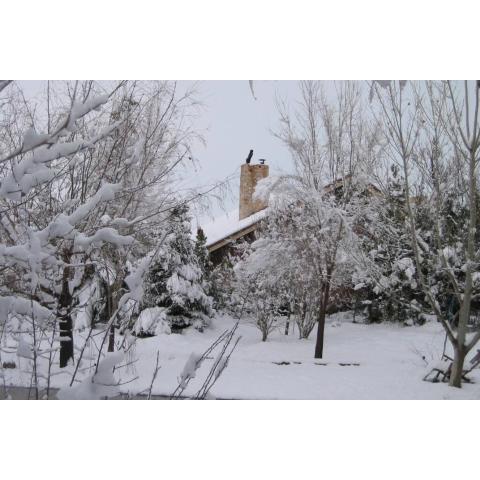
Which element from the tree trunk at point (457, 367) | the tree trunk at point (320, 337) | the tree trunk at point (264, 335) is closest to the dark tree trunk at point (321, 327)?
the tree trunk at point (320, 337)

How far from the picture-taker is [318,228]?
6.04 meters

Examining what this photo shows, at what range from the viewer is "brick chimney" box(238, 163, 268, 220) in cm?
451

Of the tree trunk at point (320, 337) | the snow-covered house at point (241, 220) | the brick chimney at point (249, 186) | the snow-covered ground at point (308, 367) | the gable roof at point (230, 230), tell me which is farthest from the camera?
the gable roof at point (230, 230)

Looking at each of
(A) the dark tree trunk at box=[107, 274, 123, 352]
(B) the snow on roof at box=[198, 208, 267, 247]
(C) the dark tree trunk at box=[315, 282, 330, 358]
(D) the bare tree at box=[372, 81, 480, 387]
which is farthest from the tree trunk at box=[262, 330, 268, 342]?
(A) the dark tree trunk at box=[107, 274, 123, 352]

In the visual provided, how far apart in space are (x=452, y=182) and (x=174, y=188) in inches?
93.3

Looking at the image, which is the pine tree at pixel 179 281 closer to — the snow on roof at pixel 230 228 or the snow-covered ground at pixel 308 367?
the snow on roof at pixel 230 228

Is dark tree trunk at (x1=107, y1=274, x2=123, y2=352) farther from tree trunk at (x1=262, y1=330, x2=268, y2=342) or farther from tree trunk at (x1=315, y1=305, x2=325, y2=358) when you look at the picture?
tree trunk at (x1=262, y1=330, x2=268, y2=342)

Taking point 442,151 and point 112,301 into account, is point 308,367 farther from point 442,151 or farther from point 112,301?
point 442,151

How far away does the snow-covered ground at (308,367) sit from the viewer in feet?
10.8

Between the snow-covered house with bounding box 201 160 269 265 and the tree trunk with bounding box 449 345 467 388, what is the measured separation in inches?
94.6
